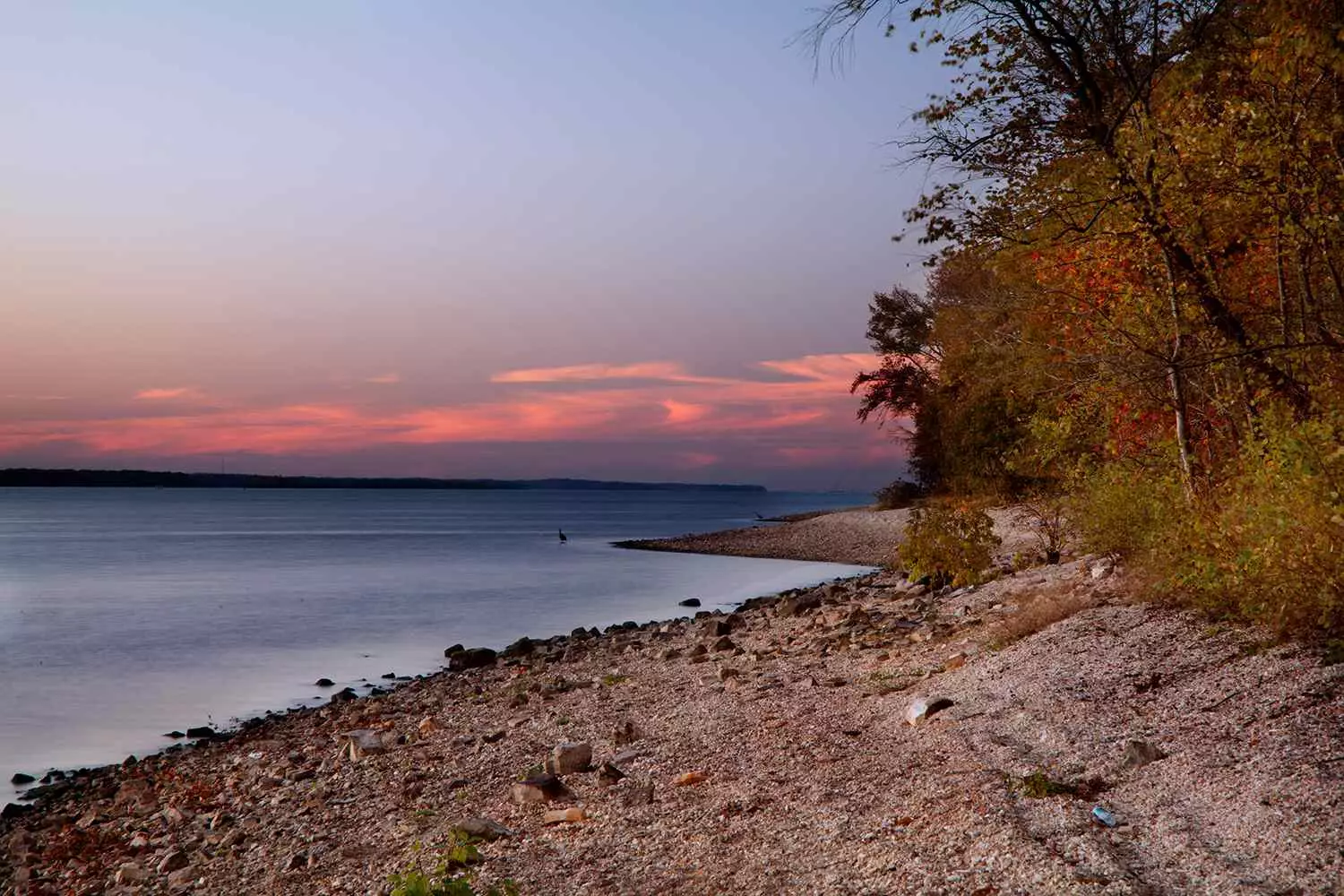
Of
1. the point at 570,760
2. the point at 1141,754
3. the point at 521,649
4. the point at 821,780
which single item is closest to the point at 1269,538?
the point at 1141,754

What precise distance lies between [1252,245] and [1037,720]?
22.6 ft

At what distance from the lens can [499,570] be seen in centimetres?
4709

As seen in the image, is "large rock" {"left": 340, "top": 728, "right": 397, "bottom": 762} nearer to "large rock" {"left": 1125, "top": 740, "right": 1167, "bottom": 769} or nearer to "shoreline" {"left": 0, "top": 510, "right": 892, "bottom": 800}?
"shoreline" {"left": 0, "top": 510, "right": 892, "bottom": 800}

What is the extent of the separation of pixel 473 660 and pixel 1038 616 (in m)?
11.8

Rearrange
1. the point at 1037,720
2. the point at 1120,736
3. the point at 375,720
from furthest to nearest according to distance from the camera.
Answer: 1. the point at 375,720
2. the point at 1037,720
3. the point at 1120,736

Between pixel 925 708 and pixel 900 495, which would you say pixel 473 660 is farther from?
pixel 900 495

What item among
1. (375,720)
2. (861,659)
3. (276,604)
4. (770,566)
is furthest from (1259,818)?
(770,566)

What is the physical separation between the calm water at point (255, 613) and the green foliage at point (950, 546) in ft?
32.3

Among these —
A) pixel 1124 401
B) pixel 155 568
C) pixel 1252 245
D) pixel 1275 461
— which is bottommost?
pixel 155 568

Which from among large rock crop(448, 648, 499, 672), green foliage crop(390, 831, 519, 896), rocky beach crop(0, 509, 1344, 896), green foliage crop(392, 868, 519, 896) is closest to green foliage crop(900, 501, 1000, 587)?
rocky beach crop(0, 509, 1344, 896)

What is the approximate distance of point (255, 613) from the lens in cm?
3328

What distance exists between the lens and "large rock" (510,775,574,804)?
8.38 metres

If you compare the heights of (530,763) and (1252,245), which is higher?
(1252,245)

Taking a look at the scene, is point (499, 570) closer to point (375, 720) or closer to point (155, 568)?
point (155, 568)
